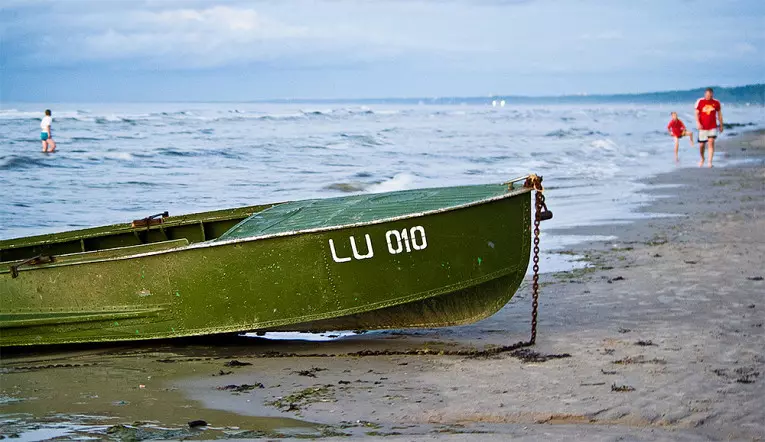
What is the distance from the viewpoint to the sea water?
15969 millimetres

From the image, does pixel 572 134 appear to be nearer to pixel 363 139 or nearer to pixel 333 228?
pixel 363 139

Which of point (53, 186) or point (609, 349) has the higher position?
point (53, 186)

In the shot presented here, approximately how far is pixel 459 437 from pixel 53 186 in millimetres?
17059

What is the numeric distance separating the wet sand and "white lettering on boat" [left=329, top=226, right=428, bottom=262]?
0.73 meters

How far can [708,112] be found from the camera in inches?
760

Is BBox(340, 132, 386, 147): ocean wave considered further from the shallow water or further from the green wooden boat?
the green wooden boat

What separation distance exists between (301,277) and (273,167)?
59.3ft

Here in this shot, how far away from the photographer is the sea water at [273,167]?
15969mm

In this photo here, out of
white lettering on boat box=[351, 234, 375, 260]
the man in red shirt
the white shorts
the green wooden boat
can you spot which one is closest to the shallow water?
the white shorts

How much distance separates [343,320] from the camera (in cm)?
675

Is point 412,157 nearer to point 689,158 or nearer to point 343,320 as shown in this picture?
point 689,158

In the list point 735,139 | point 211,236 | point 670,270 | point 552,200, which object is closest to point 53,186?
point 552,200

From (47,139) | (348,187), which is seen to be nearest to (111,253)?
(348,187)

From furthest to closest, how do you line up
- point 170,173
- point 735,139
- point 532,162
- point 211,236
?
point 735,139 < point 532,162 < point 170,173 < point 211,236
